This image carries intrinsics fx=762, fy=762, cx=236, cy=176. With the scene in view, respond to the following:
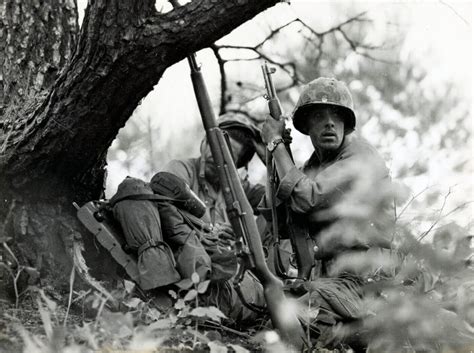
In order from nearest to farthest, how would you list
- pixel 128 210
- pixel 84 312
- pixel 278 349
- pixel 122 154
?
1. pixel 278 349
2. pixel 84 312
3. pixel 128 210
4. pixel 122 154

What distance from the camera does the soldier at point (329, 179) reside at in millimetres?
4602

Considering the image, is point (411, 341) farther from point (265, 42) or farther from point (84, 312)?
point (265, 42)

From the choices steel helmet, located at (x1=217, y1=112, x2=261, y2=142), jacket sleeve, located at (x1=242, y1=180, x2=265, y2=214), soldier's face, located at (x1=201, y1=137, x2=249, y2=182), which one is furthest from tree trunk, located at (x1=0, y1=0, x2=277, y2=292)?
steel helmet, located at (x1=217, y1=112, x2=261, y2=142)

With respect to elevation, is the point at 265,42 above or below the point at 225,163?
above

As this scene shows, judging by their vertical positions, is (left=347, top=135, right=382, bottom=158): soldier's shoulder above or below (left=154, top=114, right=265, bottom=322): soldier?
above

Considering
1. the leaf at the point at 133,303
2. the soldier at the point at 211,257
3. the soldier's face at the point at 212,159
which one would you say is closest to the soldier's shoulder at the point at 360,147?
the soldier at the point at 211,257

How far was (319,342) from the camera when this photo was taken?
445 centimetres

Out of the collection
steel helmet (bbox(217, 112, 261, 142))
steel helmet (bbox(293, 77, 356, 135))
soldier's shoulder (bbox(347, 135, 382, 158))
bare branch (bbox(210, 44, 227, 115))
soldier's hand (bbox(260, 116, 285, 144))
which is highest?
bare branch (bbox(210, 44, 227, 115))

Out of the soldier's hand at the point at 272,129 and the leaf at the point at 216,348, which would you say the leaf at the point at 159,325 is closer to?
the leaf at the point at 216,348

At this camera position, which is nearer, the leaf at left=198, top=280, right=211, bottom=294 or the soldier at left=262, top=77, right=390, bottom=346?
the leaf at left=198, top=280, right=211, bottom=294

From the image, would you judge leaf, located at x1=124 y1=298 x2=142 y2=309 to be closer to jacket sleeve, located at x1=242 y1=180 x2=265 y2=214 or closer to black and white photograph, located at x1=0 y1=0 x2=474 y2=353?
black and white photograph, located at x1=0 y1=0 x2=474 y2=353

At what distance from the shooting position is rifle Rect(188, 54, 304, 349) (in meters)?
4.34

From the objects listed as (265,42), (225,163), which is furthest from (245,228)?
(265,42)

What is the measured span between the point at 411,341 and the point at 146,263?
5.45 feet
